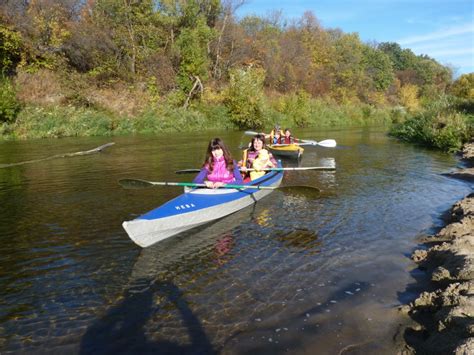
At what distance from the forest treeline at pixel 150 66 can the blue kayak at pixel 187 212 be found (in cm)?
2031

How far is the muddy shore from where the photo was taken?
3197 millimetres

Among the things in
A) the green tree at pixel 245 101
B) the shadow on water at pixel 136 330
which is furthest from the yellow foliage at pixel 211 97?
the shadow on water at pixel 136 330

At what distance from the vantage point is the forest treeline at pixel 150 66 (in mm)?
28828

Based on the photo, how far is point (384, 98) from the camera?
61.8 meters

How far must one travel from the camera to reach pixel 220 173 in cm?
798

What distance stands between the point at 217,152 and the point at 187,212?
65.3 inches

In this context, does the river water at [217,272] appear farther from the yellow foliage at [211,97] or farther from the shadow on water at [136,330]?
the yellow foliage at [211,97]

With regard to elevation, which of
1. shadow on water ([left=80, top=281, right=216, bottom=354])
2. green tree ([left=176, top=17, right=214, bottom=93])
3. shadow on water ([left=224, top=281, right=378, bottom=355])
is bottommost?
shadow on water ([left=224, top=281, right=378, bottom=355])

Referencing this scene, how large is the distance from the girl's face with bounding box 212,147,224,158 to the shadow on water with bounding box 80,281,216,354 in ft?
11.6

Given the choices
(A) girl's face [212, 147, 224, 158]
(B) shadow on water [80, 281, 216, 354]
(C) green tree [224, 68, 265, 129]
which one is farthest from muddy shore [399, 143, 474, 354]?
(C) green tree [224, 68, 265, 129]

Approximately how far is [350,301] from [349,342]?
78 cm

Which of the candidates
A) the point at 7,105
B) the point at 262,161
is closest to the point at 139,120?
the point at 7,105

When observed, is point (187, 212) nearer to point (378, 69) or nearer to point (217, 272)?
point (217, 272)

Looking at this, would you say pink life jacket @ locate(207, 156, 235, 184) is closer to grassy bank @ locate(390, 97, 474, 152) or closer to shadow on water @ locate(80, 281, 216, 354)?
shadow on water @ locate(80, 281, 216, 354)
